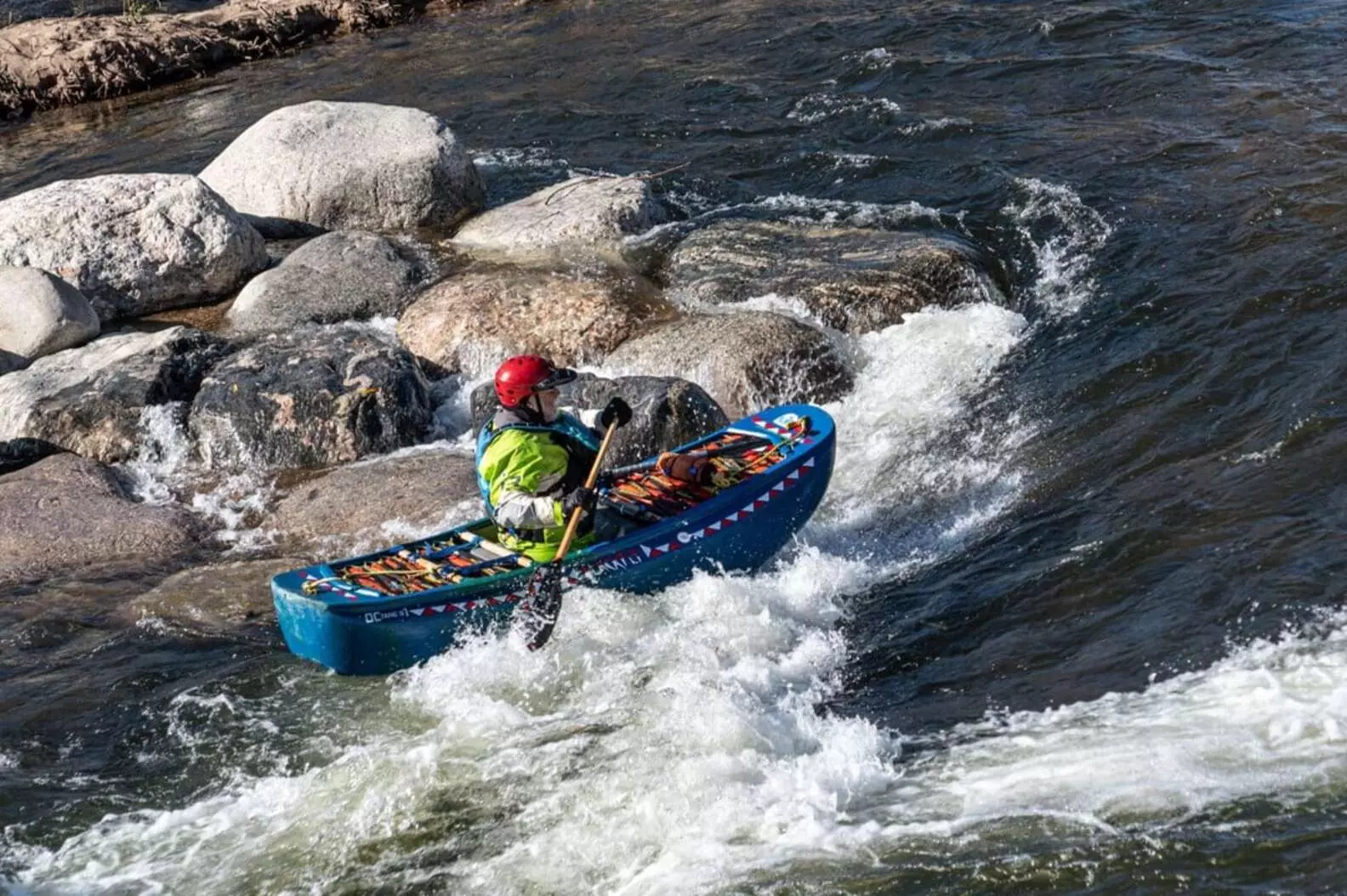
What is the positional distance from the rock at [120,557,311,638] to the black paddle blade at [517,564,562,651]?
1.41 m

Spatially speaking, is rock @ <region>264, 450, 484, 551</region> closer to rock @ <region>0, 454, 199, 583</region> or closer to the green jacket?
rock @ <region>0, 454, 199, 583</region>

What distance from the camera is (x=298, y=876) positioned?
228 inches

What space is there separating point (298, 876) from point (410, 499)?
3341 millimetres

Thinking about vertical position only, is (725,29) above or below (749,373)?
above

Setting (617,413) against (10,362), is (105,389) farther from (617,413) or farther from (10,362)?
(617,413)

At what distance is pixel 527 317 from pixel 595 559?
3.43 m

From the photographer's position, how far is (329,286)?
36.8 feet

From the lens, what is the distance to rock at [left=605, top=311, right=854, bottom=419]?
382 inches

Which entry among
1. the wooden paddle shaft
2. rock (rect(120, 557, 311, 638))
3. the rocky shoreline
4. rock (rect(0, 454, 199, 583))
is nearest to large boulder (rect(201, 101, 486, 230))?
the rocky shoreline

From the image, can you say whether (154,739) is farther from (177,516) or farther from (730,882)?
(730,882)

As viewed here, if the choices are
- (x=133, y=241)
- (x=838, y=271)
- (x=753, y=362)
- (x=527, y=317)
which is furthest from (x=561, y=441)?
(x=133, y=241)

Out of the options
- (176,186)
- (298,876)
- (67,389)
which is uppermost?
(176,186)

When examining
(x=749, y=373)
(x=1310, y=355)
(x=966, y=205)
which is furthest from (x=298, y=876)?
(x=966, y=205)

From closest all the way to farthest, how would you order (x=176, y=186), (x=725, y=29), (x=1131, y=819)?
(x=1131, y=819) → (x=176, y=186) → (x=725, y=29)
